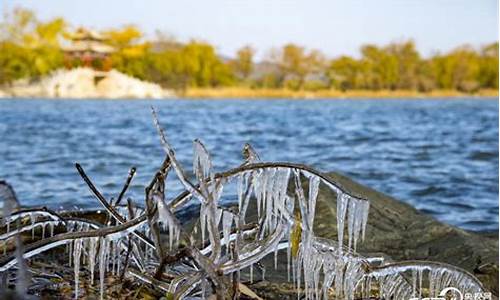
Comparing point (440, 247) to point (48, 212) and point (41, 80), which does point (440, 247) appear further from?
point (41, 80)

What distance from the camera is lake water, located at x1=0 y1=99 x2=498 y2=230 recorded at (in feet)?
24.9

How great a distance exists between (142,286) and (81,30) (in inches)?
2490

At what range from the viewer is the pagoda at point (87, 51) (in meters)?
61.2

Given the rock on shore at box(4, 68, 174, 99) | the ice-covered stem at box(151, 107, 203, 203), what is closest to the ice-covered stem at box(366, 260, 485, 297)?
the ice-covered stem at box(151, 107, 203, 203)

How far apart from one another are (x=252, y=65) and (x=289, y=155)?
62.4 metres

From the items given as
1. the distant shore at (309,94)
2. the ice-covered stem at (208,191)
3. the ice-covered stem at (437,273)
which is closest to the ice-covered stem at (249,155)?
the ice-covered stem at (208,191)

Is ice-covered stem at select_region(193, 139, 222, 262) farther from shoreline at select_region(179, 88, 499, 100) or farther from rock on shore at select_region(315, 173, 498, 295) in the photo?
shoreline at select_region(179, 88, 499, 100)

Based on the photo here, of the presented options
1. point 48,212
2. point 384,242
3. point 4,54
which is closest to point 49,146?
point 384,242

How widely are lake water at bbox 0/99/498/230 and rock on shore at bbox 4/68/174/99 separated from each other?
110 feet

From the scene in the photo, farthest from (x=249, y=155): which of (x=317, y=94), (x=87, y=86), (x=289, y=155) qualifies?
(x=317, y=94)

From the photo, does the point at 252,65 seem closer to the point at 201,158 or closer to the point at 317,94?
the point at 317,94

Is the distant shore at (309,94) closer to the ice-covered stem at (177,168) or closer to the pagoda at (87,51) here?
the pagoda at (87,51)

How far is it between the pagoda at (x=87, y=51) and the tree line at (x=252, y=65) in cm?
63

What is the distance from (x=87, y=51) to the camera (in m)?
62.3
